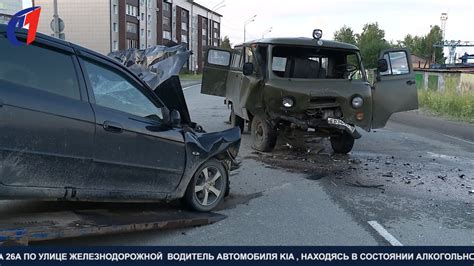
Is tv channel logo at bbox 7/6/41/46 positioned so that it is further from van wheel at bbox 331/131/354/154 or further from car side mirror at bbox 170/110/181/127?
van wheel at bbox 331/131/354/154

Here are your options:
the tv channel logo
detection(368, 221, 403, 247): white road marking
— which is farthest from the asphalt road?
the tv channel logo

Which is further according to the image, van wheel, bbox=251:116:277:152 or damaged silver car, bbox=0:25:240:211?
van wheel, bbox=251:116:277:152

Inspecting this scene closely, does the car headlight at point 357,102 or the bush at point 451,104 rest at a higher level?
the car headlight at point 357,102

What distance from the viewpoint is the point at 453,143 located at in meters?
12.1

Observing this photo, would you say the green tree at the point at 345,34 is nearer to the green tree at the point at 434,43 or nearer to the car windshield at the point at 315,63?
the green tree at the point at 434,43

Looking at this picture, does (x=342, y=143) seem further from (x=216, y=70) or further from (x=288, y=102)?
(x=216, y=70)

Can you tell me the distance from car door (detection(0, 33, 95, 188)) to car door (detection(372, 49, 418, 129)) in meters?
6.25

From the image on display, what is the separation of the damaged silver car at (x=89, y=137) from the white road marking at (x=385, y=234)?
1.74 meters

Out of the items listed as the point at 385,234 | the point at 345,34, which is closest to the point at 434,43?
the point at 345,34

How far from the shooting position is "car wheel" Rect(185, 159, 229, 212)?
17.4 ft

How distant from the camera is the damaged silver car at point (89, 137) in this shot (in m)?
3.80

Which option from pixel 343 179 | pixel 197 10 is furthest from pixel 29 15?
pixel 197 10

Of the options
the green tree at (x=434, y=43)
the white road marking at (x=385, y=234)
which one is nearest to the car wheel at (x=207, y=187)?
the white road marking at (x=385, y=234)

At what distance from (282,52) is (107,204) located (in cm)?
541
